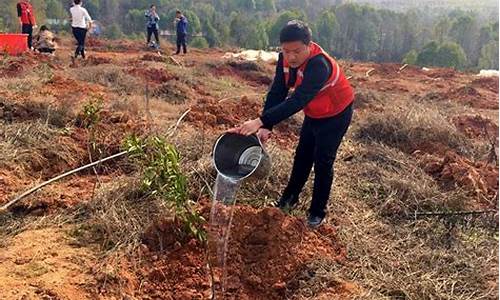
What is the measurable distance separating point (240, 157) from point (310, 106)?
0.50 meters

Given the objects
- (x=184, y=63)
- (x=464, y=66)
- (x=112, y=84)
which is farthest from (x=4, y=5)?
(x=464, y=66)

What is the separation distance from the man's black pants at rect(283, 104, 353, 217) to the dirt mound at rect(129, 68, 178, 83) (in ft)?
18.5

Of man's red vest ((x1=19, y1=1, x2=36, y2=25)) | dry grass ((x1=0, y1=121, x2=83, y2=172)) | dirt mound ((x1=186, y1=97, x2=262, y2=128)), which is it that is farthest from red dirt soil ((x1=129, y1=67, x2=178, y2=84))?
dry grass ((x1=0, y1=121, x2=83, y2=172))

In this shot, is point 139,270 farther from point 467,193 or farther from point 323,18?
point 323,18

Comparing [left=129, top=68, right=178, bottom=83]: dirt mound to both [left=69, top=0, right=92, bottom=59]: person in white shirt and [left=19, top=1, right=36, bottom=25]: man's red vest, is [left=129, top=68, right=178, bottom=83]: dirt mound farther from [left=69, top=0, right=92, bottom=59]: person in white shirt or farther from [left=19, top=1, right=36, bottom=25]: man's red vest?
[left=19, top=1, right=36, bottom=25]: man's red vest

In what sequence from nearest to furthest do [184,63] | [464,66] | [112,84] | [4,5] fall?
[112,84] < [184,63] < [4,5] < [464,66]

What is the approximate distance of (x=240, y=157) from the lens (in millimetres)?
2945

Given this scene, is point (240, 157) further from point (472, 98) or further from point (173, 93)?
point (472, 98)

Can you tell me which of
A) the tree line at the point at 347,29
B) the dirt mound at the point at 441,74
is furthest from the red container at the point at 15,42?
the tree line at the point at 347,29

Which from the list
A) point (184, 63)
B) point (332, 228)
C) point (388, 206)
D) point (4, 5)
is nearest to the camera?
point (332, 228)

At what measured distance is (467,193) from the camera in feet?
12.7

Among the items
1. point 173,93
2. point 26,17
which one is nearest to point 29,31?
point 26,17

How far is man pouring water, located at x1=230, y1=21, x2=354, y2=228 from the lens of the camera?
261 centimetres

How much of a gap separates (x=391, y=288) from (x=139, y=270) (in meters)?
1.36
